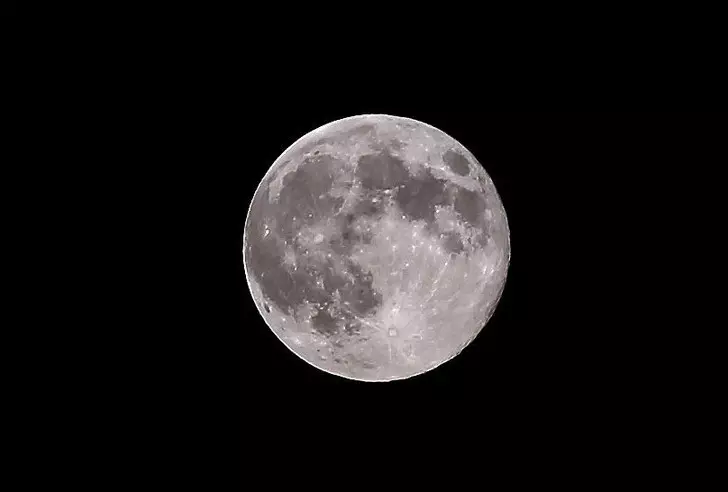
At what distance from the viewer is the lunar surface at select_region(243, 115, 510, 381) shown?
4449 mm

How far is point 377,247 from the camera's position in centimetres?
441

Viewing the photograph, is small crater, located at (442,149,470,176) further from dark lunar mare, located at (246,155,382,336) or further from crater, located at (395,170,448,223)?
dark lunar mare, located at (246,155,382,336)

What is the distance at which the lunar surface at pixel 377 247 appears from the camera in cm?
445

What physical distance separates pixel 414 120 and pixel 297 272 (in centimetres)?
150

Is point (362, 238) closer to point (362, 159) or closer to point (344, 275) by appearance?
point (344, 275)

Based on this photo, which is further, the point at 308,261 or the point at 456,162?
the point at 456,162

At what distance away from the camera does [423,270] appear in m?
4.46

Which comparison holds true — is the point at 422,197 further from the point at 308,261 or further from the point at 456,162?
the point at 308,261

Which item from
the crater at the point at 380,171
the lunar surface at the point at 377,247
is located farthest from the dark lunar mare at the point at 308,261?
the crater at the point at 380,171

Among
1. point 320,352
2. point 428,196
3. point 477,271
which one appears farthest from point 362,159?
point 320,352

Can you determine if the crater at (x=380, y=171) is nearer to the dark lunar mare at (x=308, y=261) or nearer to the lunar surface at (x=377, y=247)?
the lunar surface at (x=377, y=247)

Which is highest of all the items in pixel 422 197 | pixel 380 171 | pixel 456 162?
pixel 456 162

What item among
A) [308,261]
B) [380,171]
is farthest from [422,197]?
[308,261]

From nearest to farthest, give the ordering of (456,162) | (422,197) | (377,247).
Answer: (377,247), (422,197), (456,162)
